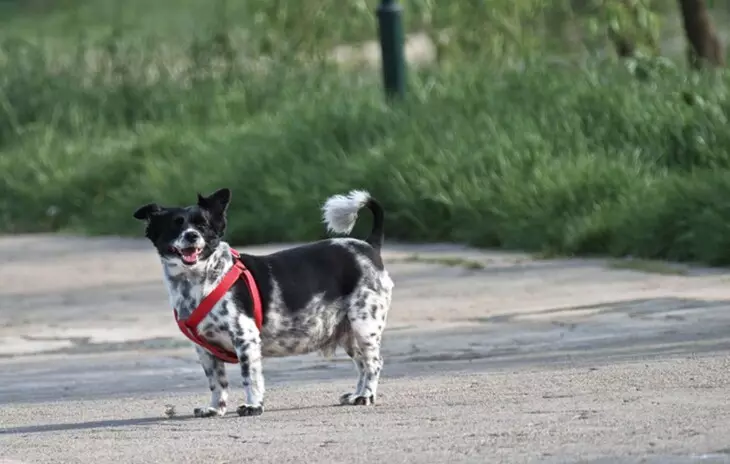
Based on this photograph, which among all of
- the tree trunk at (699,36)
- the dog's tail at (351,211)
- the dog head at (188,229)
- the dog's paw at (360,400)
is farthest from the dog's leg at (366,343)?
the tree trunk at (699,36)

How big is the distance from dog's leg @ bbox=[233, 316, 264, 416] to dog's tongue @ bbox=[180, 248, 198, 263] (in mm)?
314

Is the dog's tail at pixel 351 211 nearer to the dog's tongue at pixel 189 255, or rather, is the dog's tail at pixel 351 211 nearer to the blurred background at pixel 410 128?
the dog's tongue at pixel 189 255

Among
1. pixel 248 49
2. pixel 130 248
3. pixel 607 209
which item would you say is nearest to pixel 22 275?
pixel 130 248

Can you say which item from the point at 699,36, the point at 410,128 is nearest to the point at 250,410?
the point at 410,128

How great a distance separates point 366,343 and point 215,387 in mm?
686

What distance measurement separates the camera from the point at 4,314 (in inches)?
445

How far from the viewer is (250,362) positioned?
7.52 m

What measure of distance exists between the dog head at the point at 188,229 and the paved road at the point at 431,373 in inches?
27.1

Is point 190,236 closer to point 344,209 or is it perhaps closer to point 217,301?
point 217,301

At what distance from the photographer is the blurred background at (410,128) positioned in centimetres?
1237

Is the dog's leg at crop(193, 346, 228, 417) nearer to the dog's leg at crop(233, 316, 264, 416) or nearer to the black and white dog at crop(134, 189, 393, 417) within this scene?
the black and white dog at crop(134, 189, 393, 417)

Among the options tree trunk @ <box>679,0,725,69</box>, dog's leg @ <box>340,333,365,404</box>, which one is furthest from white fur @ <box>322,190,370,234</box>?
tree trunk @ <box>679,0,725,69</box>

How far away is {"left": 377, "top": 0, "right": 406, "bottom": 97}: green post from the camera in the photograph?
14383mm

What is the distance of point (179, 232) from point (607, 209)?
16.5 feet
